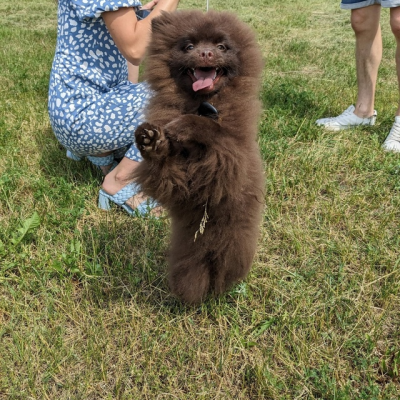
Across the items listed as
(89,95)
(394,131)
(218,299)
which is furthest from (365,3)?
(218,299)

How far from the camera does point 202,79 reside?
186 cm

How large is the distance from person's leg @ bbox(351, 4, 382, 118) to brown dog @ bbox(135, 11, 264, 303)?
2499 mm

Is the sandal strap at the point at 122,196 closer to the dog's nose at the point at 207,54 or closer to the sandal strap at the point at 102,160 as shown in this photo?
the sandal strap at the point at 102,160

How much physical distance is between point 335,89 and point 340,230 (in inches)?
114

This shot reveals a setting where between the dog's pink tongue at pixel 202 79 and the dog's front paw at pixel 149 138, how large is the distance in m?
0.32

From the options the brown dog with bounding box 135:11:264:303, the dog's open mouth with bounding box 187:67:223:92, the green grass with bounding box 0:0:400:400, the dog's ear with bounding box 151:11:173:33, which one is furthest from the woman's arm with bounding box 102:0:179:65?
the green grass with bounding box 0:0:400:400

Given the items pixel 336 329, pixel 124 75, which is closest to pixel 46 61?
pixel 124 75

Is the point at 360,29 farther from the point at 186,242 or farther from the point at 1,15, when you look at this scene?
the point at 1,15

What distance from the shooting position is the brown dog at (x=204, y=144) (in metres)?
1.70

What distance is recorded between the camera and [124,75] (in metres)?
3.28

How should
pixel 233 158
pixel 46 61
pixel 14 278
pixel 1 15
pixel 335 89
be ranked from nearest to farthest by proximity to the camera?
pixel 233 158
pixel 14 278
pixel 335 89
pixel 46 61
pixel 1 15

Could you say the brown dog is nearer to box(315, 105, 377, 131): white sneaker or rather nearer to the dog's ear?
the dog's ear

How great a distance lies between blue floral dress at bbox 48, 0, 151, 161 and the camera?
2922 millimetres

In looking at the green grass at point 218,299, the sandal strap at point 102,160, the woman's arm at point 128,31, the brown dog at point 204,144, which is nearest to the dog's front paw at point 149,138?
the brown dog at point 204,144
